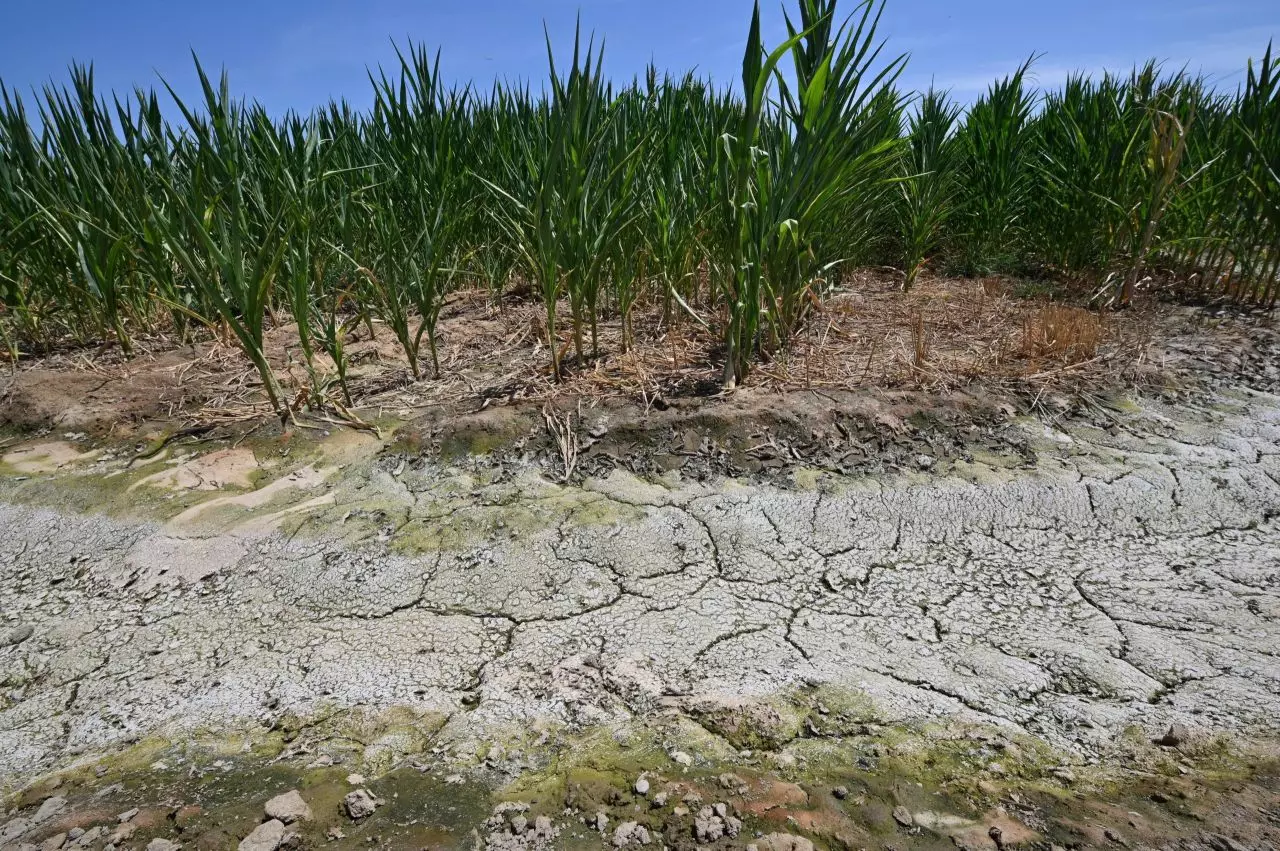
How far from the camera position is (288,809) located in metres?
0.93

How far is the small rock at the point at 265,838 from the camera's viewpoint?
868 millimetres

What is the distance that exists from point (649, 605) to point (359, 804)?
2.21 feet

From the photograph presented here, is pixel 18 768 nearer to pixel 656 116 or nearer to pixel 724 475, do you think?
pixel 724 475

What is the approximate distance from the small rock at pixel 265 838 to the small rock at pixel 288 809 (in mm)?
13

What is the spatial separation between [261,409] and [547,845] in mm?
1823

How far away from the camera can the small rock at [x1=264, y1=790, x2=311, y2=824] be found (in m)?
0.91

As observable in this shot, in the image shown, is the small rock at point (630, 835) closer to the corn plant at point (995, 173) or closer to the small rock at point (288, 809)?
the small rock at point (288, 809)

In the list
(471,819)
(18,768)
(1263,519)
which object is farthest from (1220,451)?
(18,768)

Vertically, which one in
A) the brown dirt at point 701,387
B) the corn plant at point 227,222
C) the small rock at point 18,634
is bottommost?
the small rock at point 18,634

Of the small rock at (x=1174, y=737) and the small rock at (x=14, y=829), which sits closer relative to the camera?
the small rock at (x=14, y=829)

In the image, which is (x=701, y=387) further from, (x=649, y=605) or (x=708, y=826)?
(x=708, y=826)

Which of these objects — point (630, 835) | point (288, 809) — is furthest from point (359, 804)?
point (630, 835)

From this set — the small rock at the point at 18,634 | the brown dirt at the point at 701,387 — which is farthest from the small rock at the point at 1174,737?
the small rock at the point at 18,634

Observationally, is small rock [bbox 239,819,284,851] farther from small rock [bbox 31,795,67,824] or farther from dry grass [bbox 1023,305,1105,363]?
dry grass [bbox 1023,305,1105,363]
